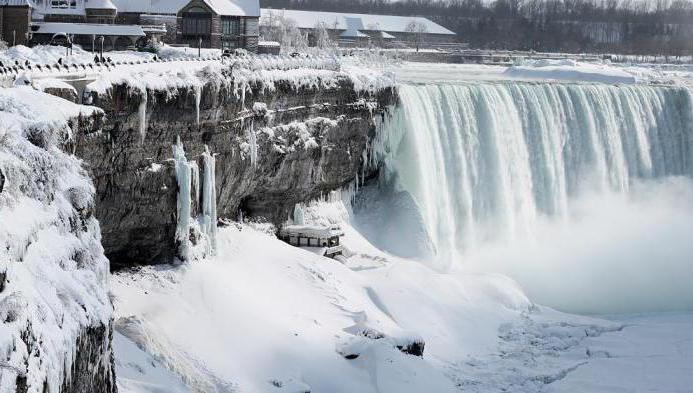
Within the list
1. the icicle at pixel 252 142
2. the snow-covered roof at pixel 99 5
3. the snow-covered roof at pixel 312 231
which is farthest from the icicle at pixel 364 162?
the snow-covered roof at pixel 99 5

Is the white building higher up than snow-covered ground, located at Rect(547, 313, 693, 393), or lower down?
higher up

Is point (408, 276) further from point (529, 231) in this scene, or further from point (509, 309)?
point (529, 231)

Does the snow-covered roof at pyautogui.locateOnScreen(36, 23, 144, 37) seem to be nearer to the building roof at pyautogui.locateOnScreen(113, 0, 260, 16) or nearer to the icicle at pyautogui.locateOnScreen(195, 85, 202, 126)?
the building roof at pyautogui.locateOnScreen(113, 0, 260, 16)

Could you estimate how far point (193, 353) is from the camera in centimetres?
2620

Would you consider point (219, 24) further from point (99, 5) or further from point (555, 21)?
point (555, 21)

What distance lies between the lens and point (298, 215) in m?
40.6

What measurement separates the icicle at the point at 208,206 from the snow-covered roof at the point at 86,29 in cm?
1574

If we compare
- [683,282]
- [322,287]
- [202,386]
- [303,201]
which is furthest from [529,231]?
[202,386]

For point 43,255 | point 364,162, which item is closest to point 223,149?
point 364,162

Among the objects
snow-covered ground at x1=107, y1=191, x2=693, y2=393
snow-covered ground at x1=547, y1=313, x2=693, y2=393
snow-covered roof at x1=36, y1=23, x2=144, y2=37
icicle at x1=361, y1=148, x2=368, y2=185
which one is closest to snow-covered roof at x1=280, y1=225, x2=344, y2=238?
snow-covered ground at x1=107, y1=191, x2=693, y2=393

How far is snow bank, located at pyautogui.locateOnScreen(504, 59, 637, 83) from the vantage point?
248 ft

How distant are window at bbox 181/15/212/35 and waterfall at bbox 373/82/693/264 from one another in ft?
52.1

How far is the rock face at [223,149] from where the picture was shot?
92.2 feet

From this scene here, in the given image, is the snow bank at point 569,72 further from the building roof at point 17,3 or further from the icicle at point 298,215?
the building roof at point 17,3
